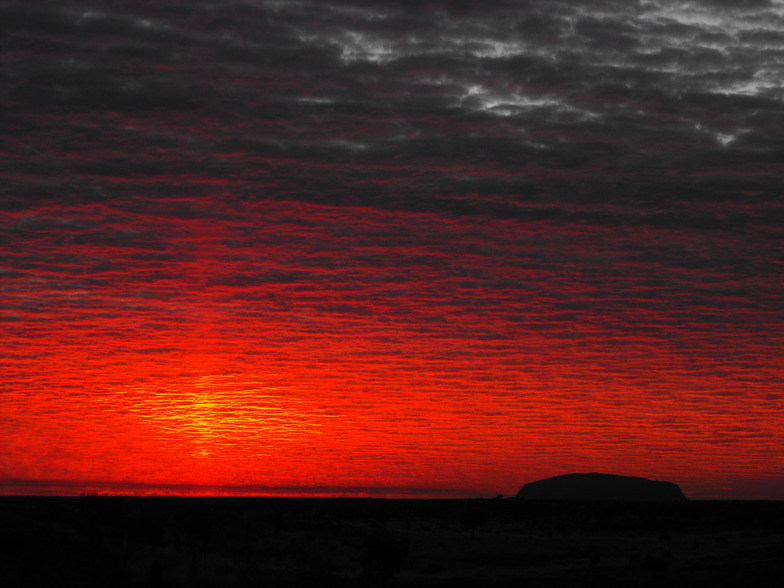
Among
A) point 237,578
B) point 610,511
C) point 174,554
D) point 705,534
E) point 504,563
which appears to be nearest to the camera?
Result: point 237,578

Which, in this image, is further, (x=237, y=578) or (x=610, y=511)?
(x=610, y=511)

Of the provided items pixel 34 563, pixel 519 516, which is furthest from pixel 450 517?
pixel 34 563

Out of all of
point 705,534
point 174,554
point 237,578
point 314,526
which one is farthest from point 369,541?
point 705,534

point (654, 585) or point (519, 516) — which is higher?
point (519, 516)

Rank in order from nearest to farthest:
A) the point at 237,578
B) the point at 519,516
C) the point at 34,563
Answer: the point at 34,563 < the point at 237,578 < the point at 519,516

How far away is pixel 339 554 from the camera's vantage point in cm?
5869

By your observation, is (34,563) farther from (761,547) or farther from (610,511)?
(610,511)

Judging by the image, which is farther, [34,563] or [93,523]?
[93,523]

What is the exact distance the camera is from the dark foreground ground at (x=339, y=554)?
41.9 m

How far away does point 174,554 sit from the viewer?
161 feet

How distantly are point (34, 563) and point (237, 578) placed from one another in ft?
29.8

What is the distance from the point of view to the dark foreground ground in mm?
41938

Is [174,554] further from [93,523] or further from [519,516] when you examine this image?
[519,516]

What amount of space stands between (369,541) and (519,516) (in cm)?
6128
